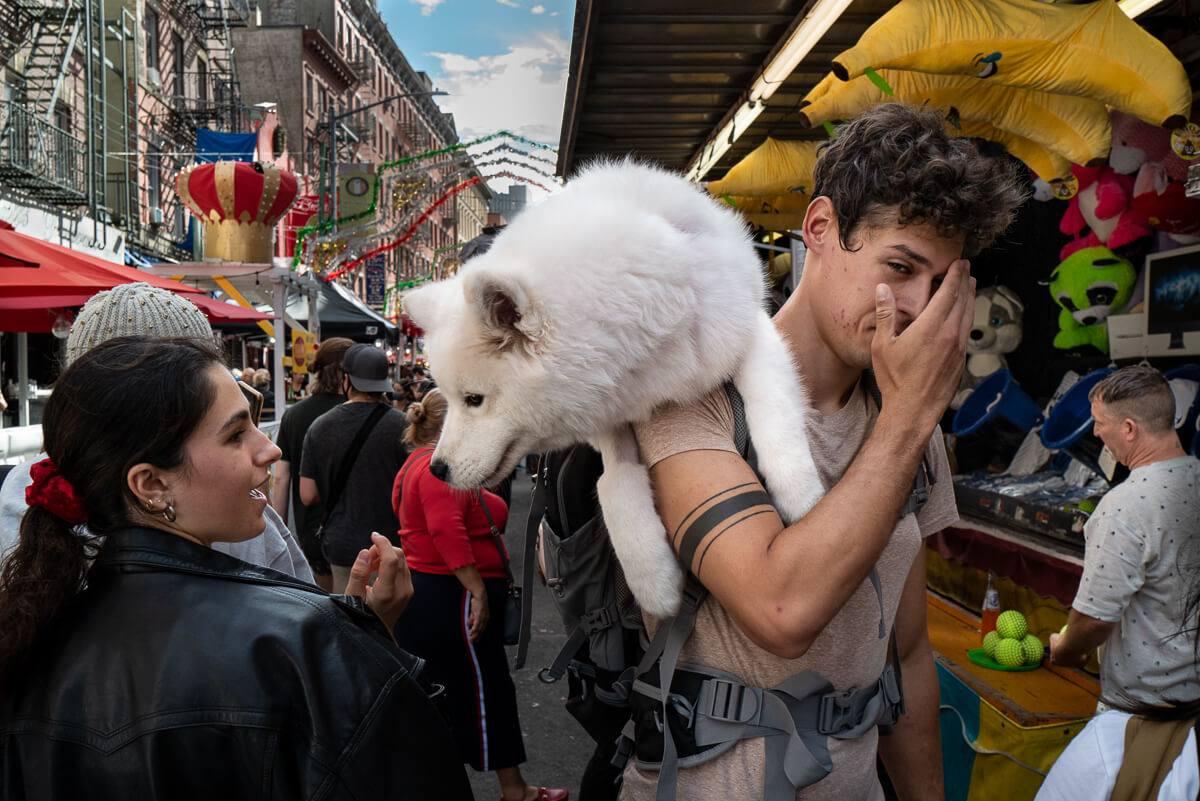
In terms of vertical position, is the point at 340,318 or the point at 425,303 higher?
the point at 425,303

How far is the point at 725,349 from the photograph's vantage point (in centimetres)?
160

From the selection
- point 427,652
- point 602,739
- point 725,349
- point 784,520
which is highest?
point 725,349

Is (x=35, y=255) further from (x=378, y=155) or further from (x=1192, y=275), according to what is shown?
(x=378, y=155)

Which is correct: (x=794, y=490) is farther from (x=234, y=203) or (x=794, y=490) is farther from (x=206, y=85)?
(x=206, y=85)

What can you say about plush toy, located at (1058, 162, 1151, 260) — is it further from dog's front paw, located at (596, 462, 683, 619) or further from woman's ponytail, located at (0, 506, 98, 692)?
woman's ponytail, located at (0, 506, 98, 692)

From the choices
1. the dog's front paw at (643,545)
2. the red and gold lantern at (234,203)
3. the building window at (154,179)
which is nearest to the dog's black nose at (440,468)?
the dog's front paw at (643,545)

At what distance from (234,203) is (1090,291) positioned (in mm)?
10098

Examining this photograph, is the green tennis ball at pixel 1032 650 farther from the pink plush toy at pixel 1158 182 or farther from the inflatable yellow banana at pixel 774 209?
the inflatable yellow banana at pixel 774 209

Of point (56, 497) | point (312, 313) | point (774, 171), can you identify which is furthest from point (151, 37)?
point (56, 497)

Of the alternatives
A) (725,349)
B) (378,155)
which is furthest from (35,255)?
(378,155)

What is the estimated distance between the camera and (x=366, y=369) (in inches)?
213

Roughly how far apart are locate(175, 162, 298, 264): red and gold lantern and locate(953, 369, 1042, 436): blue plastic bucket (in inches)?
354

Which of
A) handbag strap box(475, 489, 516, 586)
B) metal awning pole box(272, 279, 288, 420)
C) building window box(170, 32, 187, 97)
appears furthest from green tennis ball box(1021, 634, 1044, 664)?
building window box(170, 32, 187, 97)

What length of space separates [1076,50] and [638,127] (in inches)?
194
